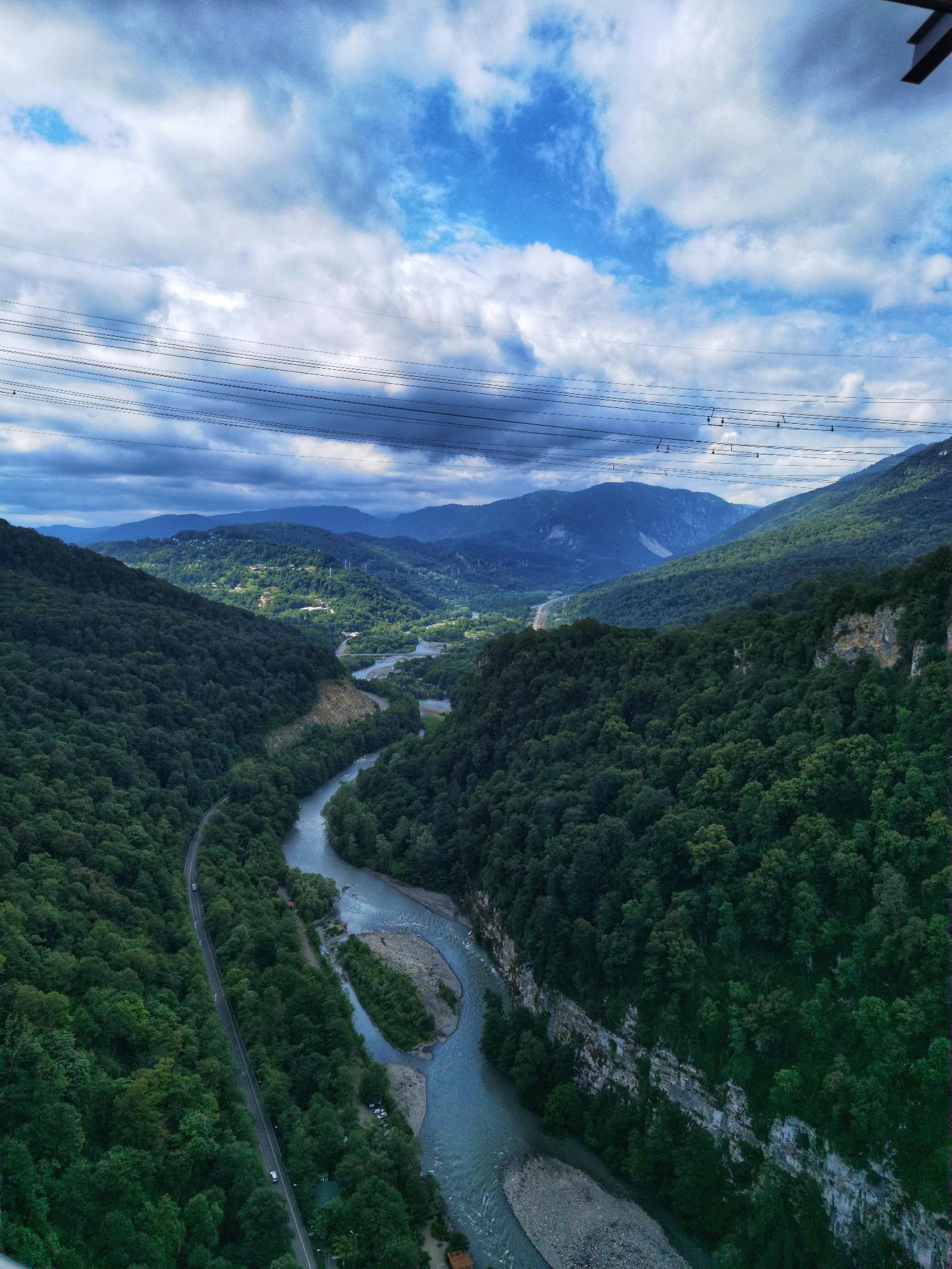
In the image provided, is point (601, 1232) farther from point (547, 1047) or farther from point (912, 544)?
point (912, 544)

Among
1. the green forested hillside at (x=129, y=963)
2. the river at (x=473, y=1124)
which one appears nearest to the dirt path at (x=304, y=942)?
the green forested hillside at (x=129, y=963)

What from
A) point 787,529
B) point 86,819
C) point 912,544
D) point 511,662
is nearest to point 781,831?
point 511,662

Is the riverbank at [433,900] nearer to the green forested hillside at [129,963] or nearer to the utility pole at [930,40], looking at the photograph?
the green forested hillside at [129,963]

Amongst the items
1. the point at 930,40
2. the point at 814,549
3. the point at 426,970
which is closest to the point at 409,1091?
the point at 426,970

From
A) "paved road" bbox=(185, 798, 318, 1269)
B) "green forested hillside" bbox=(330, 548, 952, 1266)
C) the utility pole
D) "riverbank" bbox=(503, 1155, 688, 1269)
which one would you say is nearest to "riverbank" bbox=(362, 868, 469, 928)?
"green forested hillside" bbox=(330, 548, 952, 1266)

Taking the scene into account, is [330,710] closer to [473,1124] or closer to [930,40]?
[473,1124]
